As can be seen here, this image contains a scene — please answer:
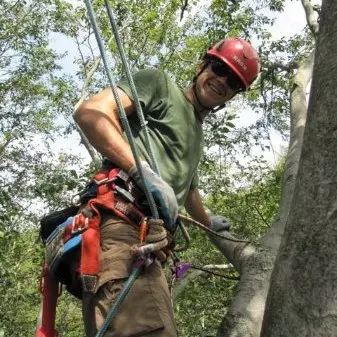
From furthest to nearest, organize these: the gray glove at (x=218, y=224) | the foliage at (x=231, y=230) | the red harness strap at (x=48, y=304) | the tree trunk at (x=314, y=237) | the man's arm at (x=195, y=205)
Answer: the foliage at (x=231, y=230)
the gray glove at (x=218, y=224)
the man's arm at (x=195, y=205)
the red harness strap at (x=48, y=304)
the tree trunk at (x=314, y=237)

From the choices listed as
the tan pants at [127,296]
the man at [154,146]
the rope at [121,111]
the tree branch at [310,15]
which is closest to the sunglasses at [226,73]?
the man at [154,146]

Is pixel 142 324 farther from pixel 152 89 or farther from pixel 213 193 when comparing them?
pixel 213 193

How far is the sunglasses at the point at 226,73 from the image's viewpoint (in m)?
2.30

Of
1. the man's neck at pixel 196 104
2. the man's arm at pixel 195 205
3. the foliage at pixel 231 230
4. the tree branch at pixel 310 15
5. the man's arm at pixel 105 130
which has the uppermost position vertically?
the tree branch at pixel 310 15

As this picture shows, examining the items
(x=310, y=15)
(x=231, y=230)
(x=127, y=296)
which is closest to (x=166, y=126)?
(x=127, y=296)

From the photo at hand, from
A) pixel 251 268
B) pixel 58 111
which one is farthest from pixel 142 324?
pixel 58 111

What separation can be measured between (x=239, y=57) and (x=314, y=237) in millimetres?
1395

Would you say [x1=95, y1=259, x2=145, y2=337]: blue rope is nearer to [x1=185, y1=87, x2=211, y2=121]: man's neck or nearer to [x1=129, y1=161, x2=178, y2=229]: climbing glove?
[x1=129, y1=161, x2=178, y2=229]: climbing glove

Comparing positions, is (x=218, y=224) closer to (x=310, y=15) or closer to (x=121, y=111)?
(x=121, y=111)

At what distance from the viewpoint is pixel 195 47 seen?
41.5ft

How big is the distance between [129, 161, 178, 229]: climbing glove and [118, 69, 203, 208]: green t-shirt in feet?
0.59

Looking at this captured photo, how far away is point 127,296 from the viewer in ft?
5.46

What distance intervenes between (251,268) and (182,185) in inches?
27.4

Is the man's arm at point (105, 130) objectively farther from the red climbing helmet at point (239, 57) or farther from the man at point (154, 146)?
the red climbing helmet at point (239, 57)
